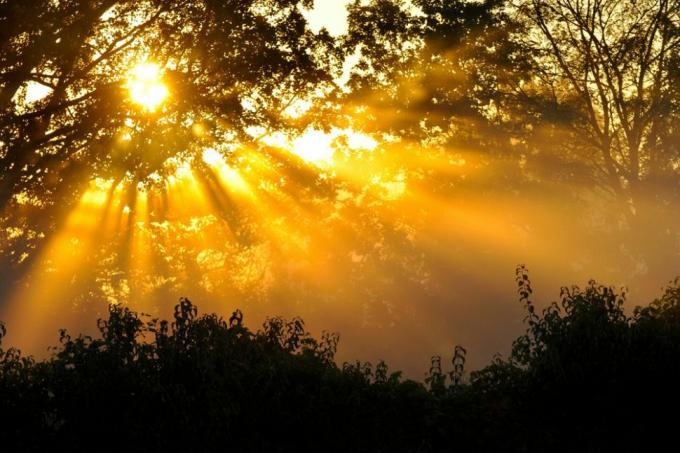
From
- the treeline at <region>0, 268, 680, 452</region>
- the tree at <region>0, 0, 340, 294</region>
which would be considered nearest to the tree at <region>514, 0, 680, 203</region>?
the tree at <region>0, 0, 340, 294</region>

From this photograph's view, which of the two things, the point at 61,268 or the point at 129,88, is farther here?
the point at 61,268

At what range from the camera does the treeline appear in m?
12.7

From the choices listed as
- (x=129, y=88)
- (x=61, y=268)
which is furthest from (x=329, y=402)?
(x=61, y=268)

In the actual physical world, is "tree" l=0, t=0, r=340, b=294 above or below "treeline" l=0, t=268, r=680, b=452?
above

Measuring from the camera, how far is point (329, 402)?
12945 millimetres

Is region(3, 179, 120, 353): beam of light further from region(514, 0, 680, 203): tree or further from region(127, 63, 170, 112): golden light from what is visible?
region(514, 0, 680, 203): tree

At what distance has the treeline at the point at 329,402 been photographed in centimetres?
1266

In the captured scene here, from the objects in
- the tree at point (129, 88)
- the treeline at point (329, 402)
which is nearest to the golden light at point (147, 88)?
the tree at point (129, 88)

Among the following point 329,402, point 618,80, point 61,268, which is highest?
point 618,80

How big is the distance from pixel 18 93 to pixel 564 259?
3098 cm

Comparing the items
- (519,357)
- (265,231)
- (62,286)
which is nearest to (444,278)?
(265,231)

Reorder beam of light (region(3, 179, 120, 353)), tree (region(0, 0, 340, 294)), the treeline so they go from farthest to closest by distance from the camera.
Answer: beam of light (region(3, 179, 120, 353)) → tree (region(0, 0, 340, 294)) → the treeline

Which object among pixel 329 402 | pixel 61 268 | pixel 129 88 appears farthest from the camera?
pixel 61 268

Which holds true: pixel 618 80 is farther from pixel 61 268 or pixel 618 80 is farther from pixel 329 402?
pixel 329 402
